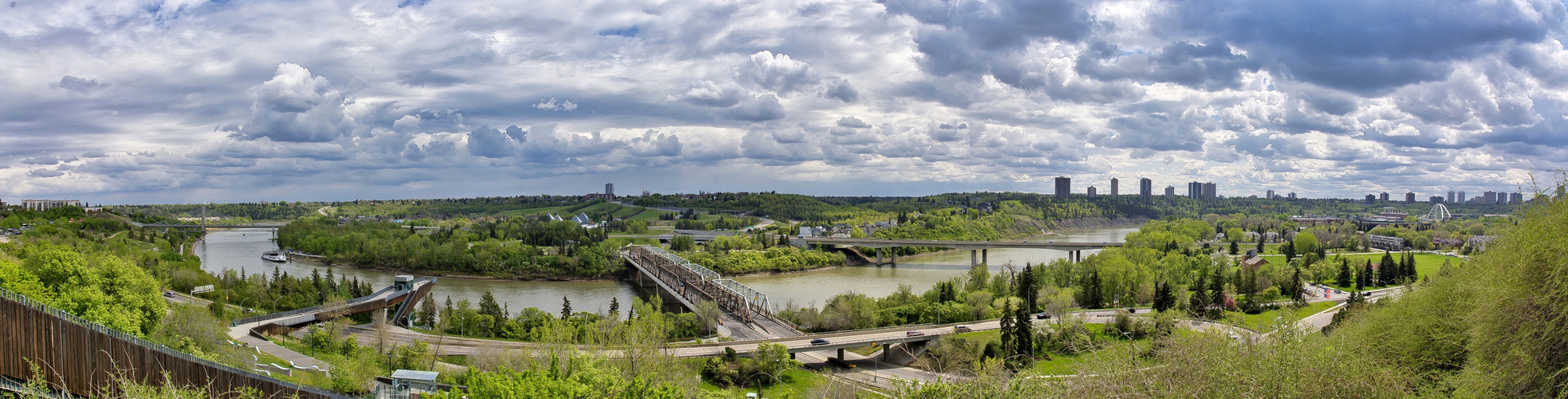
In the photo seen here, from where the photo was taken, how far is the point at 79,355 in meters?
13.2

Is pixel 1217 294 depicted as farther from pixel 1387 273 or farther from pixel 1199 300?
pixel 1387 273

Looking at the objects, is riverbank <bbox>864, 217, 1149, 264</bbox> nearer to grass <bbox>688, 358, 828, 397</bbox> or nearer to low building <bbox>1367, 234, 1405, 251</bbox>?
low building <bbox>1367, 234, 1405, 251</bbox>

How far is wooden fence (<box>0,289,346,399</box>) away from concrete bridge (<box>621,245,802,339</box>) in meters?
17.8

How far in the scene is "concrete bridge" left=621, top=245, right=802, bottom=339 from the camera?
30.7 m

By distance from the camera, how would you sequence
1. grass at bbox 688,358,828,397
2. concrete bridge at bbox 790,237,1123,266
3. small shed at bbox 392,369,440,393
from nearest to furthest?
small shed at bbox 392,369,440,393
grass at bbox 688,358,828,397
concrete bridge at bbox 790,237,1123,266

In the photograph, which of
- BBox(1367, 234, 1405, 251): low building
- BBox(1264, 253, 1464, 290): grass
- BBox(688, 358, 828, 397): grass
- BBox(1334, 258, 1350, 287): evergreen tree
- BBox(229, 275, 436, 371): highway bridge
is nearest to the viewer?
BBox(688, 358, 828, 397): grass

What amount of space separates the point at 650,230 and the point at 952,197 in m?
97.5

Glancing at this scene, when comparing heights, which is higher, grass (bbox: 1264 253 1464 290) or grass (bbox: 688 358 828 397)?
grass (bbox: 1264 253 1464 290)

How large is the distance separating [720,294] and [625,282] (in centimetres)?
2209

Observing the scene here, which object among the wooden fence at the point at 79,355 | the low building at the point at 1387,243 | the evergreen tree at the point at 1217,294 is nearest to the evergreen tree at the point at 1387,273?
the evergreen tree at the point at 1217,294

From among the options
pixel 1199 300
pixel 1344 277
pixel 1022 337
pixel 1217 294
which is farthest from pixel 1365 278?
pixel 1022 337

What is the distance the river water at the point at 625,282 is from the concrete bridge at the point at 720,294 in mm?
2119

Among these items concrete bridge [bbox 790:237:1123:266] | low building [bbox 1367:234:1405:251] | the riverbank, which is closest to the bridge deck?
concrete bridge [bbox 790:237:1123:266]

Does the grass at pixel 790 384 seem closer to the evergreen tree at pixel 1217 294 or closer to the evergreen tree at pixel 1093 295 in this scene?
the evergreen tree at pixel 1093 295
